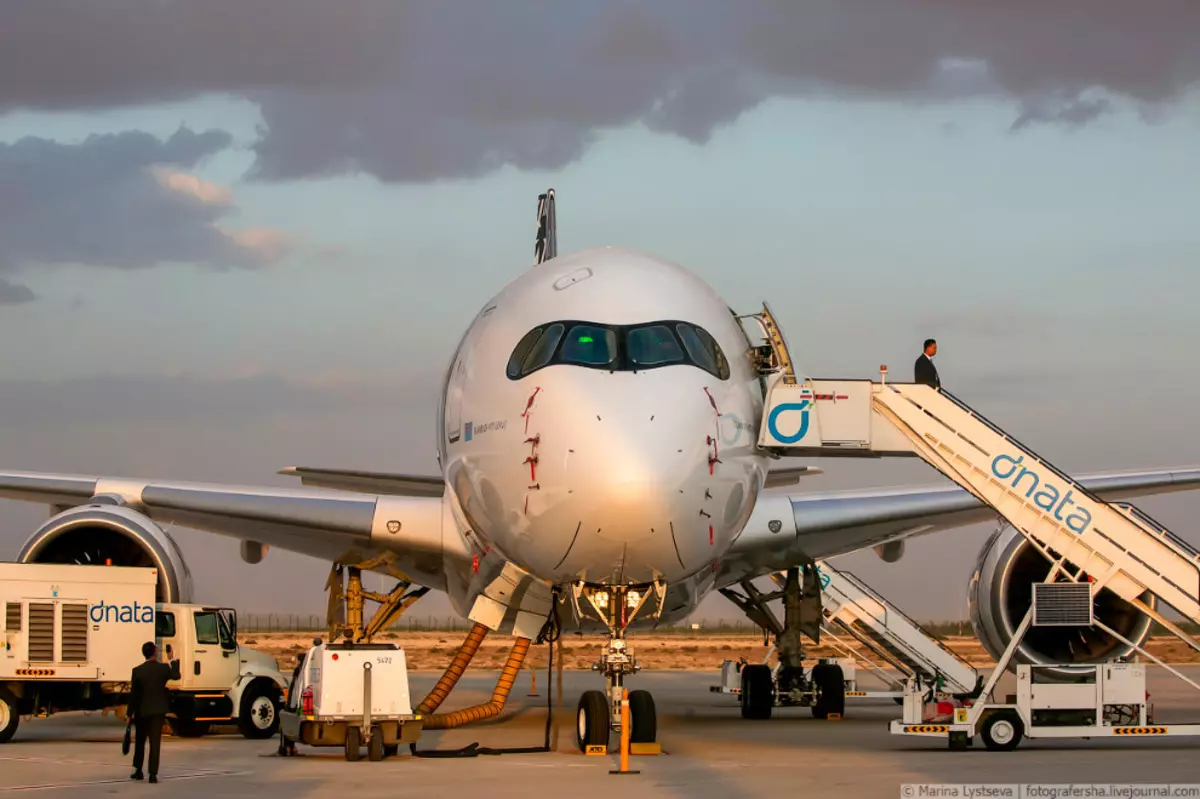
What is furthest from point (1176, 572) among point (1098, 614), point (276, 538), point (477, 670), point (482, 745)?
point (477, 670)

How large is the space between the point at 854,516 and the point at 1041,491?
14.2 feet

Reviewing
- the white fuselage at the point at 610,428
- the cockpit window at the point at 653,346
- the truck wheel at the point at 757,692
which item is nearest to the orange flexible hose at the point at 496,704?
the white fuselage at the point at 610,428

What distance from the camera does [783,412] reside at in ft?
51.3

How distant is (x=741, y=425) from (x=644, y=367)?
1141 millimetres

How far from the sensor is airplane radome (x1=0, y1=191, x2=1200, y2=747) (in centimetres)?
1403

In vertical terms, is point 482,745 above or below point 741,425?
below

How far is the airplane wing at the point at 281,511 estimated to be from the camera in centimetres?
1927

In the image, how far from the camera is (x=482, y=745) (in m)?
18.1

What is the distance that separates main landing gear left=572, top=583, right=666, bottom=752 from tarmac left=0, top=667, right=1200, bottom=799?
0.28m

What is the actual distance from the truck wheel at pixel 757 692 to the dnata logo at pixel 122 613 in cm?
818

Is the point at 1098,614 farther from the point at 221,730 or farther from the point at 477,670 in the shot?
the point at 477,670

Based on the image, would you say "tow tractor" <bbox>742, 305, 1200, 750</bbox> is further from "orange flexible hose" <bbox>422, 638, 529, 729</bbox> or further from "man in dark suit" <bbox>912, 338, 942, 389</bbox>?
"orange flexible hose" <bbox>422, 638, 529, 729</bbox>

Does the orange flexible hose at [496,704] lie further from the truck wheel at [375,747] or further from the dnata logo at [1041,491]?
the dnata logo at [1041,491]

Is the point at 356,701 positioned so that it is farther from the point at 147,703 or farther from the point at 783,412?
the point at 783,412
